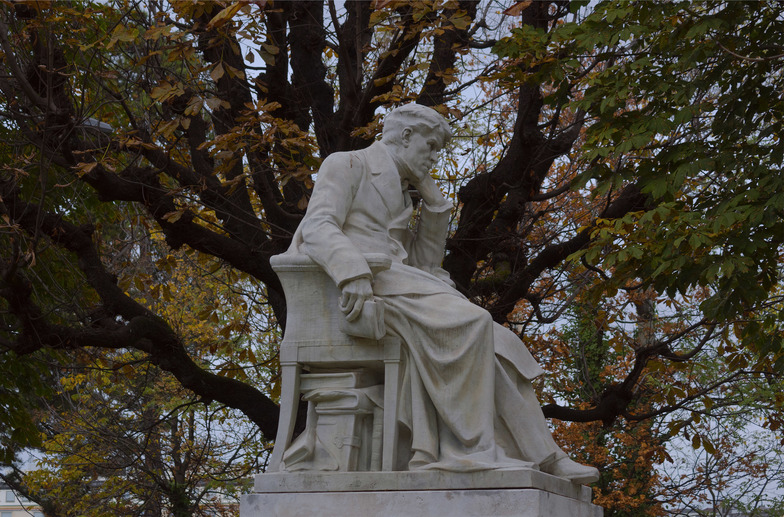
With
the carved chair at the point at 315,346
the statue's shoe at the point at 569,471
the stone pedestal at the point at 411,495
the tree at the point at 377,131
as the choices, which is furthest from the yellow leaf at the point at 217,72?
the statue's shoe at the point at 569,471

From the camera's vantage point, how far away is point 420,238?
18.8ft

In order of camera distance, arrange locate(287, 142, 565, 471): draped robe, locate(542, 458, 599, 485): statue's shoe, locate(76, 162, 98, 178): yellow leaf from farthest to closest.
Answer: locate(76, 162, 98, 178): yellow leaf < locate(542, 458, 599, 485): statue's shoe < locate(287, 142, 565, 471): draped robe

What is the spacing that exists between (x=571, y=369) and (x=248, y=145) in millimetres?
8199

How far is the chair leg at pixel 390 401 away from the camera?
469cm

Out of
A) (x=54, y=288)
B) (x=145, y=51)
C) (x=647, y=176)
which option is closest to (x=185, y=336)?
(x=54, y=288)

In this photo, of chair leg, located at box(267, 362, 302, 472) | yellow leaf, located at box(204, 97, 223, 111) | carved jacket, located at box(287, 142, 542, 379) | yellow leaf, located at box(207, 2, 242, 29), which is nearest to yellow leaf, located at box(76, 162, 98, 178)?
yellow leaf, located at box(204, 97, 223, 111)

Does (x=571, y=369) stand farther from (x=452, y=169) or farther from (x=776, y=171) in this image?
(x=776, y=171)

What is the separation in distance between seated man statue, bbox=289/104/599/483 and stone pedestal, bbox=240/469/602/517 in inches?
3.0

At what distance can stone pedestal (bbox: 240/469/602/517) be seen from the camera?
4367 millimetres

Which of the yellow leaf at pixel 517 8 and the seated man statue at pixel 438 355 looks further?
the yellow leaf at pixel 517 8

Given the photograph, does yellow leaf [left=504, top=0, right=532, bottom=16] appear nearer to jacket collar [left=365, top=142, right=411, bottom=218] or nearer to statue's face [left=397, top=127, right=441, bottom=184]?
statue's face [left=397, top=127, right=441, bottom=184]

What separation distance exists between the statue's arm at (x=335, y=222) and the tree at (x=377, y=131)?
1791 mm

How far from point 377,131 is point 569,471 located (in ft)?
13.3

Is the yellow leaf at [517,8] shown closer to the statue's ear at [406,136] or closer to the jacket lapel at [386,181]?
the statue's ear at [406,136]
